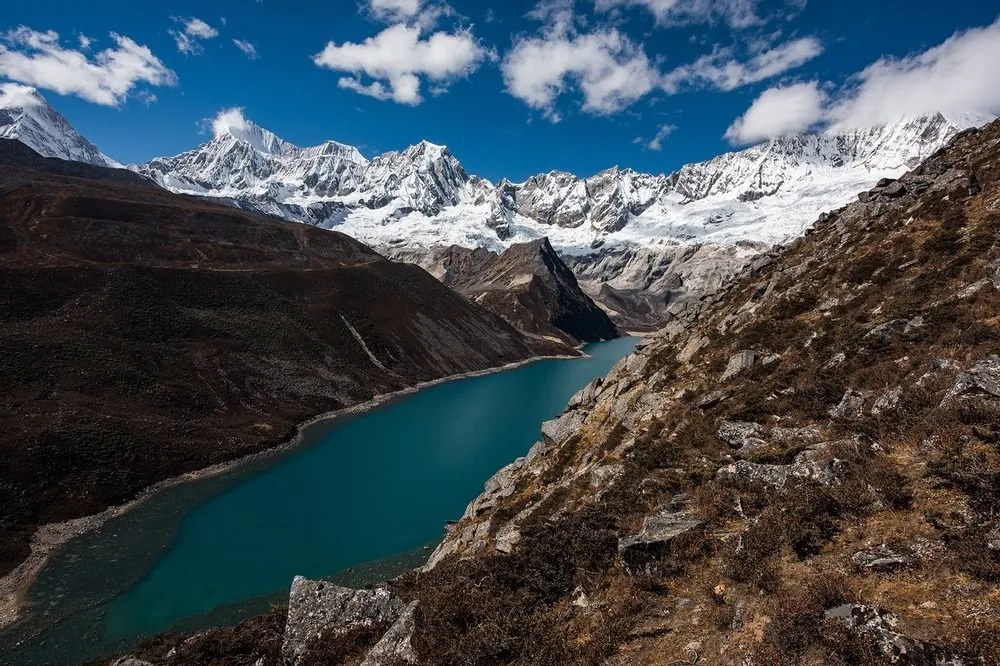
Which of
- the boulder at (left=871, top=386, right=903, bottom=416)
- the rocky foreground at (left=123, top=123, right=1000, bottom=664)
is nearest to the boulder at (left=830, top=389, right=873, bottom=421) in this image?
the rocky foreground at (left=123, top=123, right=1000, bottom=664)

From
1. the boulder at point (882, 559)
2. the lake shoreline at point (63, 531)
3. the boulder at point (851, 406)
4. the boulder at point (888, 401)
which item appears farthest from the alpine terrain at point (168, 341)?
the boulder at point (888, 401)

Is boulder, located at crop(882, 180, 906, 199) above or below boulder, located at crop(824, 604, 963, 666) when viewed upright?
above

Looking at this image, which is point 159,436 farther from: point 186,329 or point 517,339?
point 517,339

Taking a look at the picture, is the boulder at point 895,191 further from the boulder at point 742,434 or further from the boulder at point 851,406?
the boulder at point 742,434

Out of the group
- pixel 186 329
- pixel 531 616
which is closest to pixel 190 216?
pixel 186 329

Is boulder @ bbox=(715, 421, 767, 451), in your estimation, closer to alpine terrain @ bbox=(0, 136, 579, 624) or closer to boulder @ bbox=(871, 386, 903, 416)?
boulder @ bbox=(871, 386, 903, 416)
